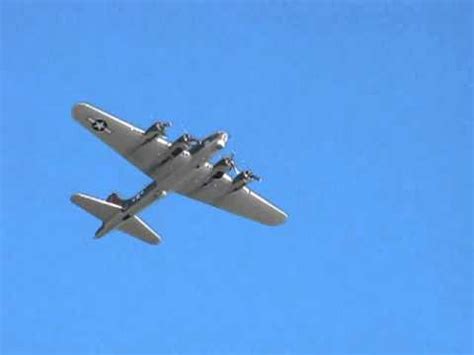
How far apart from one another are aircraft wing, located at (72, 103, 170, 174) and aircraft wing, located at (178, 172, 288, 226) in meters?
3.79

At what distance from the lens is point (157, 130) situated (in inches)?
3418

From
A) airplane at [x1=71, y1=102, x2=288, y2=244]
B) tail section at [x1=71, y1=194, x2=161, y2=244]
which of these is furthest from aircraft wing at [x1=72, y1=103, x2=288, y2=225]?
tail section at [x1=71, y1=194, x2=161, y2=244]

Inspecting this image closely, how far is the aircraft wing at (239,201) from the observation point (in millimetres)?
91125

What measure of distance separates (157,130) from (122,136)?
6.56 feet

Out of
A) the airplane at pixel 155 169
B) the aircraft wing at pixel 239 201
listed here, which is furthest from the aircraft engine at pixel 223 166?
the aircraft wing at pixel 239 201

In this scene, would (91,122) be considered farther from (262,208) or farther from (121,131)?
(262,208)

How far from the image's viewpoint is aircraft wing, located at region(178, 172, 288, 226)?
91125mm

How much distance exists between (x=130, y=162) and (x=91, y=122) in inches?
140

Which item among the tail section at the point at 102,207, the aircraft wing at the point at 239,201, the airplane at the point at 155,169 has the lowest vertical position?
the tail section at the point at 102,207

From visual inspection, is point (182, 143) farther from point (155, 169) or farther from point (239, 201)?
point (239, 201)

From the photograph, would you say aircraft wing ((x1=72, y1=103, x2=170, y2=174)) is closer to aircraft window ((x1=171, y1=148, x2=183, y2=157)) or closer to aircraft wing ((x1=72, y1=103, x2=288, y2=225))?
aircraft wing ((x1=72, y1=103, x2=288, y2=225))

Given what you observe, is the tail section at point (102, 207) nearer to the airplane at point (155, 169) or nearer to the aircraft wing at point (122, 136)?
the airplane at point (155, 169)

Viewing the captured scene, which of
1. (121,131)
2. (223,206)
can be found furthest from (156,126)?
(223,206)

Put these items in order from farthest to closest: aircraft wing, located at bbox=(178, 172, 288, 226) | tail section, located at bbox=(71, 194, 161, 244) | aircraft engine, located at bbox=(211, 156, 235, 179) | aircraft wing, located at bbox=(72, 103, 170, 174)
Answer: aircraft wing, located at bbox=(178, 172, 288, 226) → tail section, located at bbox=(71, 194, 161, 244) → aircraft engine, located at bbox=(211, 156, 235, 179) → aircraft wing, located at bbox=(72, 103, 170, 174)
